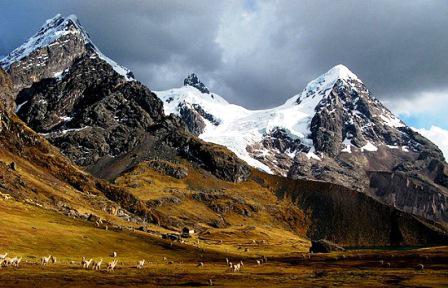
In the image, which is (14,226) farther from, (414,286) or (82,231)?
(414,286)

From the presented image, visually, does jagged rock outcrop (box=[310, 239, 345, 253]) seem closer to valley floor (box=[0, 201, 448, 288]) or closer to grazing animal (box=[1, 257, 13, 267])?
valley floor (box=[0, 201, 448, 288])

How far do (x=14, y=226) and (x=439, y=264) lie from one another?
103750mm

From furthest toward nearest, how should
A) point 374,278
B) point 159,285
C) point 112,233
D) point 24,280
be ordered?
point 112,233 → point 374,278 → point 159,285 → point 24,280

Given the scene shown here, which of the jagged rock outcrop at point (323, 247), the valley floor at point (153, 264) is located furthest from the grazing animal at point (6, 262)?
the jagged rock outcrop at point (323, 247)

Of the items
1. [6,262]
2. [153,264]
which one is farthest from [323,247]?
[6,262]

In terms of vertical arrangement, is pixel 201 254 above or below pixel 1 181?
below

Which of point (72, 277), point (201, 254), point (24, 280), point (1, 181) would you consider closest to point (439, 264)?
point (201, 254)

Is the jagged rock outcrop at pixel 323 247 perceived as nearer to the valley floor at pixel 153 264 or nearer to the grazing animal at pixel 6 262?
the valley floor at pixel 153 264

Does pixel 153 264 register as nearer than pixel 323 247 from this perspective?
Yes

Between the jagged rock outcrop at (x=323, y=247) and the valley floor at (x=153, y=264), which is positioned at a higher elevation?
the jagged rock outcrop at (x=323, y=247)

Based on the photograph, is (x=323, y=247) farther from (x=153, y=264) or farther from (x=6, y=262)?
(x=6, y=262)

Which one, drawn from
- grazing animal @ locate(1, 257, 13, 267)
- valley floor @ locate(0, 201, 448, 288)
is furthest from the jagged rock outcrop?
grazing animal @ locate(1, 257, 13, 267)

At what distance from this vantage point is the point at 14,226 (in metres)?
126

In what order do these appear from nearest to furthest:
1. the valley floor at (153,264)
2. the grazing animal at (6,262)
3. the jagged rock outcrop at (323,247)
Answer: the valley floor at (153,264) < the grazing animal at (6,262) < the jagged rock outcrop at (323,247)
